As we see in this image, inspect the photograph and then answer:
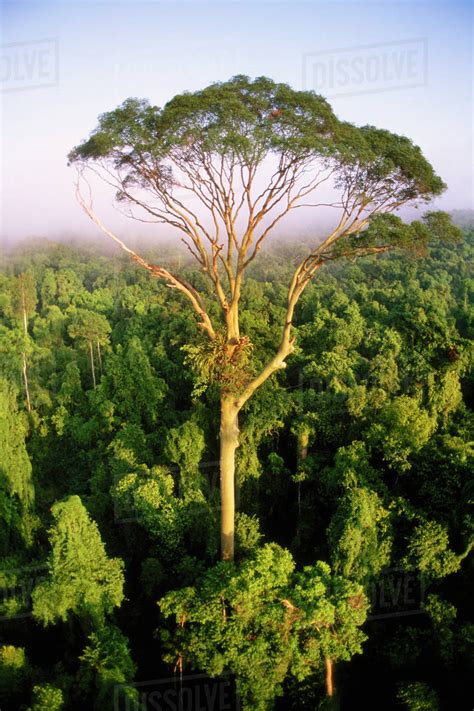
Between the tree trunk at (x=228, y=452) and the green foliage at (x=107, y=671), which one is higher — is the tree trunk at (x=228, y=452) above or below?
above

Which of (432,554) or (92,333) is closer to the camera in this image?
(432,554)

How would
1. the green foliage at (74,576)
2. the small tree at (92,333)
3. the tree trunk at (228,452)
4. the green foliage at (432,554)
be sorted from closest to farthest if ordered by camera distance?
the tree trunk at (228,452) < the green foliage at (74,576) < the green foliage at (432,554) < the small tree at (92,333)

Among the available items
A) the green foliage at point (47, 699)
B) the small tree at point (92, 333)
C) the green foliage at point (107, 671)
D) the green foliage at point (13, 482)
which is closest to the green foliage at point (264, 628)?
the green foliage at point (107, 671)

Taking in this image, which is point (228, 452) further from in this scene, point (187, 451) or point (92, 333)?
point (92, 333)

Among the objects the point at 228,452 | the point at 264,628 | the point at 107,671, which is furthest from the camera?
the point at 228,452

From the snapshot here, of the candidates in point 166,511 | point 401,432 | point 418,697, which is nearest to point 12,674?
point 166,511

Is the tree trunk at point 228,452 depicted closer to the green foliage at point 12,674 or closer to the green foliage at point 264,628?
the green foliage at point 264,628

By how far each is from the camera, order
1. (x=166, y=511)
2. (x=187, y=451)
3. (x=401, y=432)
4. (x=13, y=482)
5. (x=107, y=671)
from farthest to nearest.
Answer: (x=187, y=451)
(x=13, y=482)
(x=401, y=432)
(x=166, y=511)
(x=107, y=671)

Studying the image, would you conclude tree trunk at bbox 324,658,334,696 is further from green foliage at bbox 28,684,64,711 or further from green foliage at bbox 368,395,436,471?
green foliage at bbox 368,395,436,471

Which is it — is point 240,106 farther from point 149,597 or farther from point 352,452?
point 149,597
